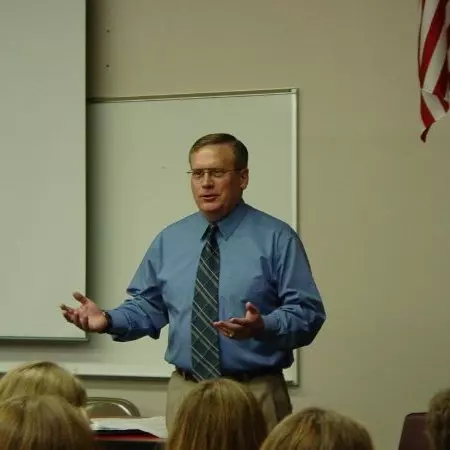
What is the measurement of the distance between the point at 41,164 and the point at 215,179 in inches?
68.5

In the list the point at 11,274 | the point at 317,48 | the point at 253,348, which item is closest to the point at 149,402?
the point at 11,274

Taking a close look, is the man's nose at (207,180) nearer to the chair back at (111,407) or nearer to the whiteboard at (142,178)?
the whiteboard at (142,178)

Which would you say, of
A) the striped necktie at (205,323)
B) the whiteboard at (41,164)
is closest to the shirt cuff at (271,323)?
the striped necktie at (205,323)

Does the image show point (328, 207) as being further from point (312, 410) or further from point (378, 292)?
point (312, 410)

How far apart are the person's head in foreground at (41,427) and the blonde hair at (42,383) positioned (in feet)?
2.28

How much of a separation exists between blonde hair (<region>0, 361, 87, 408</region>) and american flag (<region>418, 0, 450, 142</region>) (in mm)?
2224

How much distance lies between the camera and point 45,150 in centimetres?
466

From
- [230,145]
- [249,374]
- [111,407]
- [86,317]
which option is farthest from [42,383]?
[111,407]

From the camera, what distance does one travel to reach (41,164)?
4.66 m

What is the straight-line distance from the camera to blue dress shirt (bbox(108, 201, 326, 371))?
3.06m

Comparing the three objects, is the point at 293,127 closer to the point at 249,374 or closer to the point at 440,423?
the point at 249,374

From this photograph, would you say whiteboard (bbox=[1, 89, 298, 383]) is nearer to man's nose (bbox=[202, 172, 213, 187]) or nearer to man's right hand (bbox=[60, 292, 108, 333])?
man's nose (bbox=[202, 172, 213, 187])

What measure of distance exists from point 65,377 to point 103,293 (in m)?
2.24

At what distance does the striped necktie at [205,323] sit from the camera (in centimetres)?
310
